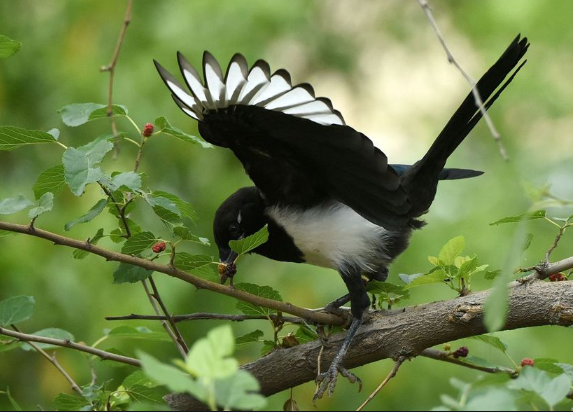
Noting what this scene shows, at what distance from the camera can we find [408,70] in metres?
6.25

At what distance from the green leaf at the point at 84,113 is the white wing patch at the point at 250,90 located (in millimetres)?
205

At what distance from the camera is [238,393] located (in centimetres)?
97

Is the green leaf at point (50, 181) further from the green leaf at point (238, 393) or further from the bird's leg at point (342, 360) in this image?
the green leaf at point (238, 393)

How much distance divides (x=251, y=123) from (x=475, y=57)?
3234 mm

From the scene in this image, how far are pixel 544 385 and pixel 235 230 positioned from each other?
1.86 metres

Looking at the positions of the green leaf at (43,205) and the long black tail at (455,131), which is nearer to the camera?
the green leaf at (43,205)

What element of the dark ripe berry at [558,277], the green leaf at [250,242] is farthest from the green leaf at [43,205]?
the dark ripe berry at [558,277]

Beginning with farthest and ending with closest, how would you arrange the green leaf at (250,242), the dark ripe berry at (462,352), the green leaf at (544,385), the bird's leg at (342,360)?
the bird's leg at (342,360), the dark ripe berry at (462,352), the green leaf at (250,242), the green leaf at (544,385)

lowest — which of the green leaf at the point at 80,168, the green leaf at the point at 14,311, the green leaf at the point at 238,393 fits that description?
the green leaf at the point at 238,393

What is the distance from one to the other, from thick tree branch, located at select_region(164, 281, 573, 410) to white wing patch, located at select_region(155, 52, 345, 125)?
586mm

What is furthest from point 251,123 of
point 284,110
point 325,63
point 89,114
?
point 325,63

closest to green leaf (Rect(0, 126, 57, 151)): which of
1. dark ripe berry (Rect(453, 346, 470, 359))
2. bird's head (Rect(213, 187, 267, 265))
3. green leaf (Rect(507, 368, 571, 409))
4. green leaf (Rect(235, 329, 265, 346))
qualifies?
green leaf (Rect(235, 329, 265, 346))

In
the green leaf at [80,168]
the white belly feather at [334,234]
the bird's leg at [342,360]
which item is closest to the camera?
the green leaf at [80,168]

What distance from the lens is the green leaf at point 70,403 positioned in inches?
78.5
